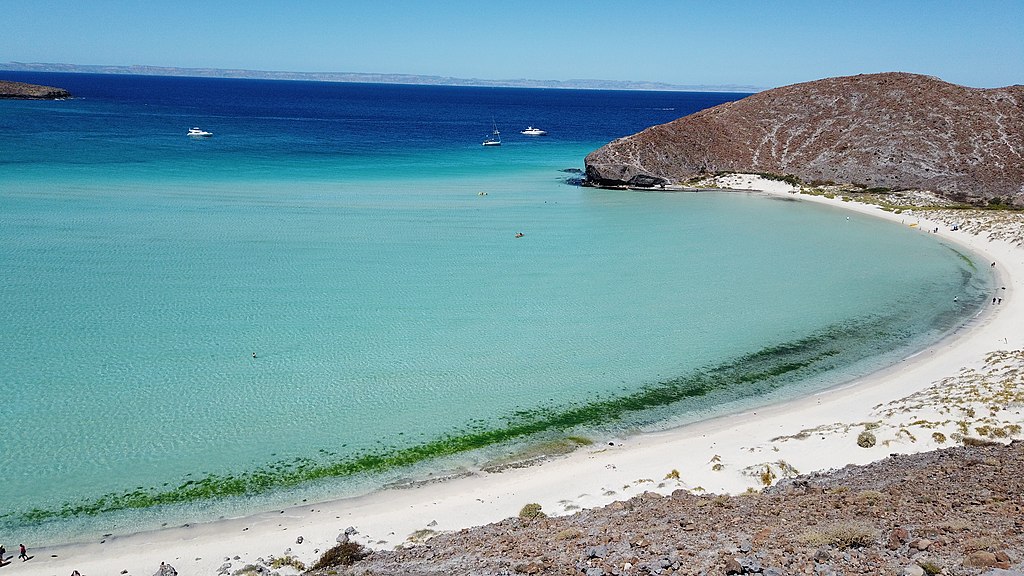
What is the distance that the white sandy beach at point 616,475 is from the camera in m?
13.3

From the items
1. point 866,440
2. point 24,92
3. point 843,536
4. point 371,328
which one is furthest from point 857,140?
point 24,92

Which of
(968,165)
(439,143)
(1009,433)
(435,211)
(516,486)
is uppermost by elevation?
(439,143)

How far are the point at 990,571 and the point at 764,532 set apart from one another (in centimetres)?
308

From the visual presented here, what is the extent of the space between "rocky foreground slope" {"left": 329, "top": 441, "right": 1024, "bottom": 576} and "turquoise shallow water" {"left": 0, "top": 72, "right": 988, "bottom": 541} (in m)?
5.18

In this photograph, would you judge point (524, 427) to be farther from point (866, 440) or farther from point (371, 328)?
point (371, 328)

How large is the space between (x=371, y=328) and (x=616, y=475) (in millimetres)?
13095

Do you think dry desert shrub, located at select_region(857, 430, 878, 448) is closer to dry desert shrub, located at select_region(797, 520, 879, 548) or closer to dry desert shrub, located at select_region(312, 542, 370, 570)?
dry desert shrub, located at select_region(797, 520, 879, 548)

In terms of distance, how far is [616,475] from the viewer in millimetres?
16203

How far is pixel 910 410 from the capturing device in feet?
60.5

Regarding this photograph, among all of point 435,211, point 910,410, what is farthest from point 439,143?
point 910,410

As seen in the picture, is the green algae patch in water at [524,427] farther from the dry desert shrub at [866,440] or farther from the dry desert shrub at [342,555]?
the dry desert shrub at [866,440]

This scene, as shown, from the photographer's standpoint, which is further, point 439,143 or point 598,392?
point 439,143

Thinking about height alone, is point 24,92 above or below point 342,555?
above

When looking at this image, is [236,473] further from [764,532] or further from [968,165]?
[968,165]
